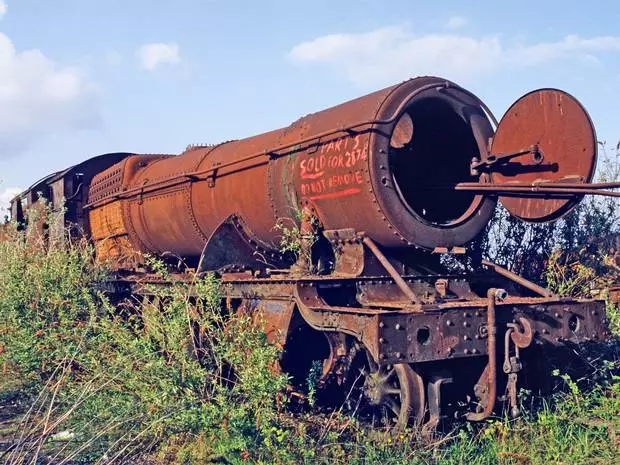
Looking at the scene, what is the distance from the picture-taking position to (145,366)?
5.29 m

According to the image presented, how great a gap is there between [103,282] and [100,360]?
237 centimetres

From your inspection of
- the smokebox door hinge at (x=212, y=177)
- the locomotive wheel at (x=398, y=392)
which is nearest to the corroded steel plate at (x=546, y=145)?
the locomotive wheel at (x=398, y=392)

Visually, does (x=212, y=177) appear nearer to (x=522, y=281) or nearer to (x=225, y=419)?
(x=225, y=419)

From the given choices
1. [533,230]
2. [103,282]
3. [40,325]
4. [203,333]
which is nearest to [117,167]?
[103,282]

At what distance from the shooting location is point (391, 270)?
17.7 feet

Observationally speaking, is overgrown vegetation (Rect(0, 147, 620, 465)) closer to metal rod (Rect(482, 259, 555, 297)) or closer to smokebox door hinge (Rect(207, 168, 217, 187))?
metal rod (Rect(482, 259, 555, 297))

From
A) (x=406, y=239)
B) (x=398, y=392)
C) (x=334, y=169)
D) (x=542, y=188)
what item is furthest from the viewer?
(x=334, y=169)

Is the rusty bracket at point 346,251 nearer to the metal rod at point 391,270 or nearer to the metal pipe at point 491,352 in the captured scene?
the metal rod at point 391,270

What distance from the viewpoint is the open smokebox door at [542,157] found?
5590 millimetres

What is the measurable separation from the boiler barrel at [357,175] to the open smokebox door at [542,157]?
23 centimetres

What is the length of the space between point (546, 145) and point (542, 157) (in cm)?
11

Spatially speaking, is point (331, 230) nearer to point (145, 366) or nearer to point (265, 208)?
point (265, 208)

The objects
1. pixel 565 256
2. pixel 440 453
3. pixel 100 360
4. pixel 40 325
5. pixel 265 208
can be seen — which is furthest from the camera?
pixel 565 256

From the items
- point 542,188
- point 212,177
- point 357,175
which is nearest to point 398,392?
point 357,175
